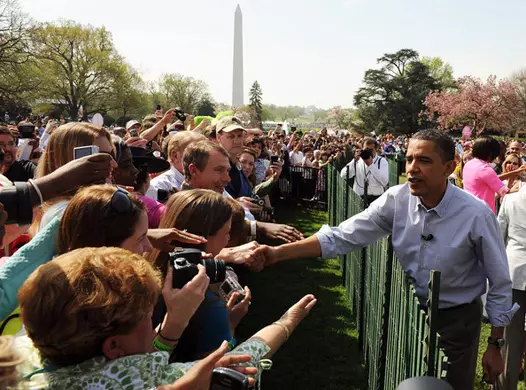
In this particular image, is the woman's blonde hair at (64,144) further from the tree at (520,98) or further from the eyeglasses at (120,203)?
the tree at (520,98)

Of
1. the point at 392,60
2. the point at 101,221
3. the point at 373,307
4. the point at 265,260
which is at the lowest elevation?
the point at 373,307

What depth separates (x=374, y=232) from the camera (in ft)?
12.2

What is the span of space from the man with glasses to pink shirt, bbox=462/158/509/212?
5305 mm

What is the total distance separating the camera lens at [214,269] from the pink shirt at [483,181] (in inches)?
194

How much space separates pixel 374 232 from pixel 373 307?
1079 millimetres

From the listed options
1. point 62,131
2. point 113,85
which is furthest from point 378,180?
point 113,85

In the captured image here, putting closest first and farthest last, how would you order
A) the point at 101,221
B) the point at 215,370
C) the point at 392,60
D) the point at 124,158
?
the point at 215,370
the point at 101,221
the point at 124,158
the point at 392,60

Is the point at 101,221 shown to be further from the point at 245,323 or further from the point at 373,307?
the point at 245,323

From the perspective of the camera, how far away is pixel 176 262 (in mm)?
2121

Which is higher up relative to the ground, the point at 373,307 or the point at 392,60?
the point at 392,60

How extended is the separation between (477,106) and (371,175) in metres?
49.0

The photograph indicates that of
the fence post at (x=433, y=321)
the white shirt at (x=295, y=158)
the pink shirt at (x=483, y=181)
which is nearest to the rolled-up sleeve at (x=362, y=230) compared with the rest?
the fence post at (x=433, y=321)

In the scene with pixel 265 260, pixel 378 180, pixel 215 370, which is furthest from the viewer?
pixel 378 180

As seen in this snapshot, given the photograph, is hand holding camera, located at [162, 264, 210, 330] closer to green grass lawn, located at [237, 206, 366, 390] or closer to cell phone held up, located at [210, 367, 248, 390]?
cell phone held up, located at [210, 367, 248, 390]
